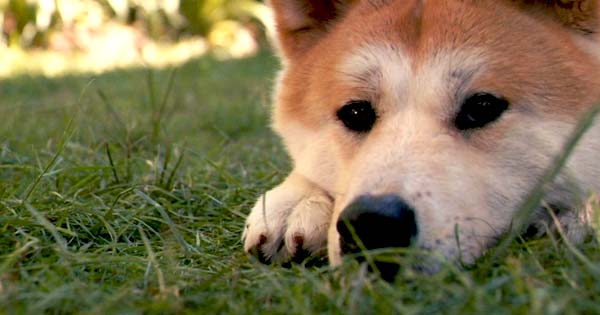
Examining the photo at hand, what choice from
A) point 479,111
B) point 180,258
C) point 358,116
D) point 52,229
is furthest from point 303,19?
point 52,229

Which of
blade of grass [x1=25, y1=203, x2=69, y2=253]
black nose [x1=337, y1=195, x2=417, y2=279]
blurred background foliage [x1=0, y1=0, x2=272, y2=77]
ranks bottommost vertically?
blurred background foliage [x1=0, y1=0, x2=272, y2=77]

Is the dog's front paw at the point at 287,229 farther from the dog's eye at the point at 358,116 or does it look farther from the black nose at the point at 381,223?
the black nose at the point at 381,223

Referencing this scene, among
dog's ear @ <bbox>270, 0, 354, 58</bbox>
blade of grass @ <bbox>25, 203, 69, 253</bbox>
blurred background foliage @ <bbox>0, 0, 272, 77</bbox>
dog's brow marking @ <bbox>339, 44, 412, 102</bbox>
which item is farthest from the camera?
blurred background foliage @ <bbox>0, 0, 272, 77</bbox>

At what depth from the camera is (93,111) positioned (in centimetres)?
559

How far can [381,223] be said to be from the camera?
2.02m

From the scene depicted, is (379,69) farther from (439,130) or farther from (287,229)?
(287,229)

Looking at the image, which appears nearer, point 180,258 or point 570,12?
point 180,258

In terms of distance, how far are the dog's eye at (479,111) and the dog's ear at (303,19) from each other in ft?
2.80

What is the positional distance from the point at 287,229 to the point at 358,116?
0.47 meters

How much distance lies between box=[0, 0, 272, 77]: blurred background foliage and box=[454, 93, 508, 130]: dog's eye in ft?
22.7

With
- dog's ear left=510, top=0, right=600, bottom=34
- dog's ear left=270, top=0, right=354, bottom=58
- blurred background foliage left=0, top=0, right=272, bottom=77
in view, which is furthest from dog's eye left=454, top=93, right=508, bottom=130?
blurred background foliage left=0, top=0, right=272, bottom=77

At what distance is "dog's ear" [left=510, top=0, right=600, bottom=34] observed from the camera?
274cm

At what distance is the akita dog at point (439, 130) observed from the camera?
212 cm

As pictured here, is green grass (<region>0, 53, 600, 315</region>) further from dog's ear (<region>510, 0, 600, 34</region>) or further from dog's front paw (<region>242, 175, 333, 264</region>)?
dog's ear (<region>510, 0, 600, 34</region>)
